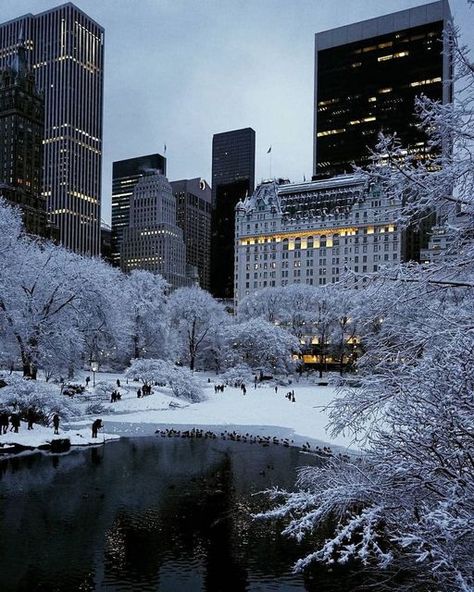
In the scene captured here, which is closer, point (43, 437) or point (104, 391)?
point (43, 437)

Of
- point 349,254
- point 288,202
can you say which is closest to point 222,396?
point 349,254

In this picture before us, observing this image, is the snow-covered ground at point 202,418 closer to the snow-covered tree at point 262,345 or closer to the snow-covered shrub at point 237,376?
the snow-covered shrub at point 237,376

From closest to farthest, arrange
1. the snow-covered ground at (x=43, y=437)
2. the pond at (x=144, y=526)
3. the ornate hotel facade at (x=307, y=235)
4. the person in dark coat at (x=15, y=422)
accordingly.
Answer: the pond at (x=144, y=526) → the snow-covered ground at (x=43, y=437) → the person in dark coat at (x=15, y=422) → the ornate hotel facade at (x=307, y=235)

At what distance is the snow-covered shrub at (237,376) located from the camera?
261 ft

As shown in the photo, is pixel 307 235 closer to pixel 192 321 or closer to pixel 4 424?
pixel 192 321

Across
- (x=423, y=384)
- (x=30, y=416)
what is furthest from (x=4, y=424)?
(x=423, y=384)

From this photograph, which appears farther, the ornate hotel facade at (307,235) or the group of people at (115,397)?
the ornate hotel facade at (307,235)

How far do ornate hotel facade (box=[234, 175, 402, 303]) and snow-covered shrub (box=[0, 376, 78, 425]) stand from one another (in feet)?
421

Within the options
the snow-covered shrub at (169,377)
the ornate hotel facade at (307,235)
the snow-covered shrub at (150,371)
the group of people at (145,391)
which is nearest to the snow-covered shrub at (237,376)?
the snow-covered shrub at (169,377)

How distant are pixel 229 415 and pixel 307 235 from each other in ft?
427

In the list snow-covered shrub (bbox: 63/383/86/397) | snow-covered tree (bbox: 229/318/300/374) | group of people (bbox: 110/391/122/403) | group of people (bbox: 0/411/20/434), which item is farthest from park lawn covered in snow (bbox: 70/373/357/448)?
snow-covered tree (bbox: 229/318/300/374)

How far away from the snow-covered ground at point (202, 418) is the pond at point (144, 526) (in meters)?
4.41

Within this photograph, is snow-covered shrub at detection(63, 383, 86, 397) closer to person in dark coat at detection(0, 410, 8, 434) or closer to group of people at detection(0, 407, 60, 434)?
group of people at detection(0, 407, 60, 434)

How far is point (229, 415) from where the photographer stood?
5284 cm
